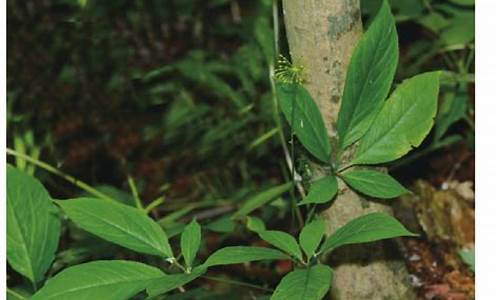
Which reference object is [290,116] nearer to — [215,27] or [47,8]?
[215,27]

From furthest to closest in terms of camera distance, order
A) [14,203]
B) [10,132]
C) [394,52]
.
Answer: [10,132], [14,203], [394,52]

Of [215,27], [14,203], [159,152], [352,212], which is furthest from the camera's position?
[215,27]

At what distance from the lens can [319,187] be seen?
108 centimetres

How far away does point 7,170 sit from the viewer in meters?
1.32

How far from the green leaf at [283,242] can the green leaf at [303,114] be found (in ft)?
0.41

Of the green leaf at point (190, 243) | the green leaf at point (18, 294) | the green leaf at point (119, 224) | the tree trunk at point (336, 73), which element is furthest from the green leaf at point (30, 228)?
the tree trunk at point (336, 73)

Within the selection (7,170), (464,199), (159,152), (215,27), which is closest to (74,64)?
(159,152)

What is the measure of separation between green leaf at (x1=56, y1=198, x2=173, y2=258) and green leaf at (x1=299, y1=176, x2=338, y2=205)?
19cm

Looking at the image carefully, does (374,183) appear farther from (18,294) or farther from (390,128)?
(18,294)

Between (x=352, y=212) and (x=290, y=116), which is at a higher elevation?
(x=290, y=116)

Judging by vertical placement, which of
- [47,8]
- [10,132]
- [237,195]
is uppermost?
[47,8]

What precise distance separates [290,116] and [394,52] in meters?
0.15

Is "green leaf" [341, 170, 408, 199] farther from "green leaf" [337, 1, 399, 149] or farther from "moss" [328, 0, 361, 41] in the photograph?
"moss" [328, 0, 361, 41]

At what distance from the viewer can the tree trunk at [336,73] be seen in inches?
44.1
